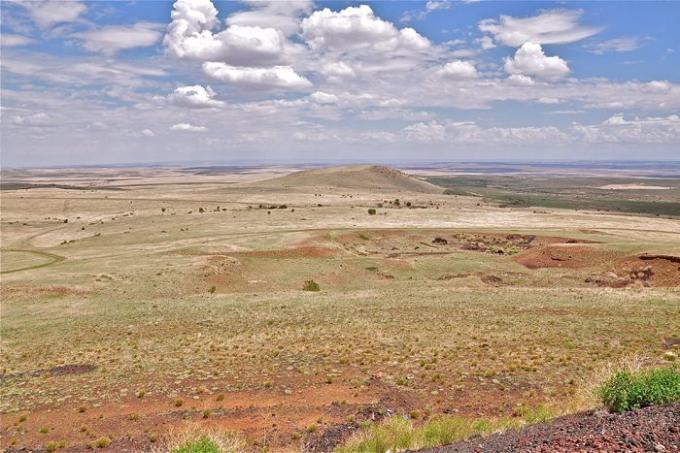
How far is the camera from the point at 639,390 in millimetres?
12508

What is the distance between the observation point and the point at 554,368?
68.6 ft

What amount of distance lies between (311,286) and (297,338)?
68.4 feet

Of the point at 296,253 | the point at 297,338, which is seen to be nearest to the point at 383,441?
the point at 297,338

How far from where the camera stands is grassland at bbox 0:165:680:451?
18281 millimetres

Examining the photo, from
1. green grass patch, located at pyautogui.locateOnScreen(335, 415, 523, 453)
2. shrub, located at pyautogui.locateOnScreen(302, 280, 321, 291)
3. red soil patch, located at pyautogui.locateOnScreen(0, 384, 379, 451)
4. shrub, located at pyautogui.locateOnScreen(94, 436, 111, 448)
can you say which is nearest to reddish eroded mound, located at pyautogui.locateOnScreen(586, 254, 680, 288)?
shrub, located at pyautogui.locateOnScreen(302, 280, 321, 291)

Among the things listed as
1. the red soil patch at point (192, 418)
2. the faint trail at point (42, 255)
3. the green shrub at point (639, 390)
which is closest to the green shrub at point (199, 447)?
the red soil patch at point (192, 418)

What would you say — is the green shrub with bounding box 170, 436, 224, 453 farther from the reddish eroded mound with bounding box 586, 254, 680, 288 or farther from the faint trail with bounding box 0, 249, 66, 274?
the faint trail with bounding box 0, 249, 66, 274

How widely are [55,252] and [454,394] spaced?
6690 centimetres

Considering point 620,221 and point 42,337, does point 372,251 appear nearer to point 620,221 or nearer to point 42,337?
point 42,337

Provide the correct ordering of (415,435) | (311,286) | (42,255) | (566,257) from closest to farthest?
(415,435), (311,286), (566,257), (42,255)

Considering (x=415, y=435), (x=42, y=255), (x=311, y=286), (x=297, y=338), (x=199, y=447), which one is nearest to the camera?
(x=199, y=447)

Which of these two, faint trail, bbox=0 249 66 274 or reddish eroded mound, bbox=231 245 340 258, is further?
reddish eroded mound, bbox=231 245 340 258

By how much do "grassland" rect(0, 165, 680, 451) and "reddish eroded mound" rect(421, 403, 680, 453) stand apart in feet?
12.4

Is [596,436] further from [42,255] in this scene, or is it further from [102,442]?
[42,255]
